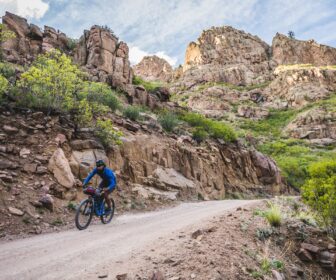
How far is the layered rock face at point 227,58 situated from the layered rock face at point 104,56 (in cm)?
7247

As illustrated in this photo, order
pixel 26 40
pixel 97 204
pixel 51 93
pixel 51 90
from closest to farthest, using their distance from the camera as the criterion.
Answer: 1. pixel 97 204
2. pixel 51 90
3. pixel 51 93
4. pixel 26 40

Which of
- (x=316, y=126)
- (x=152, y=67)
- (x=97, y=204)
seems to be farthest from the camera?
(x=152, y=67)

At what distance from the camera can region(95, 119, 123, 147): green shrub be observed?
13.7 m

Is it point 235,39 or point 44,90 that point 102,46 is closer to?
point 44,90

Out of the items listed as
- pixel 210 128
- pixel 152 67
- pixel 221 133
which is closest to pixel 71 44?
pixel 210 128

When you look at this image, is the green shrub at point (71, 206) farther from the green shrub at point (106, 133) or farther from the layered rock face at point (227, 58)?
the layered rock face at point (227, 58)

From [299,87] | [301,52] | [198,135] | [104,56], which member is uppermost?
[301,52]

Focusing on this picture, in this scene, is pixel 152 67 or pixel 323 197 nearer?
pixel 323 197

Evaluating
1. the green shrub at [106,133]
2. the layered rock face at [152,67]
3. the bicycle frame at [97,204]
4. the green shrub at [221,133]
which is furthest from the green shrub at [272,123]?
the layered rock face at [152,67]

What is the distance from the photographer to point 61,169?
10352mm

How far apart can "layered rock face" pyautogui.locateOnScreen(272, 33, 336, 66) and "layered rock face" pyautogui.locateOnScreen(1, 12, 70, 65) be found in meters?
101

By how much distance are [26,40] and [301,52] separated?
116144 mm

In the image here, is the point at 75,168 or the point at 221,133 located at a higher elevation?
the point at 221,133

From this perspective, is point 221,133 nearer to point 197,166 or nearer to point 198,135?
point 198,135
